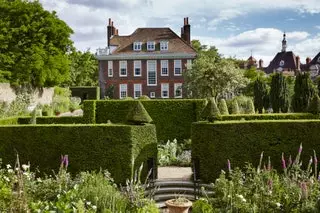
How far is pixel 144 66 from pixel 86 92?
25.7 ft

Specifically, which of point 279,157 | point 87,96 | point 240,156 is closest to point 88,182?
point 240,156

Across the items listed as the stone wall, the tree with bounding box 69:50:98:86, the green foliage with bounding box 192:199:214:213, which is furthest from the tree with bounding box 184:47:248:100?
the tree with bounding box 69:50:98:86

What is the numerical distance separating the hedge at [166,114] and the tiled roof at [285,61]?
2113 inches

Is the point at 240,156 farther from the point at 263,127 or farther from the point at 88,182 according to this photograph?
the point at 88,182

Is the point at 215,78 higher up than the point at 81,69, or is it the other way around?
the point at 81,69

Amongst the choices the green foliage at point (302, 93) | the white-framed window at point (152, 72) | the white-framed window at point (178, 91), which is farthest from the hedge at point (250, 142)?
the white-framed window at point (152, 72)

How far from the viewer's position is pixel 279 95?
2902 centimetres

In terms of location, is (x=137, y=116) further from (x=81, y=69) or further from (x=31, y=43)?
(x=81, y=69)

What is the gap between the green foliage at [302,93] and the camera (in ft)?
86.4

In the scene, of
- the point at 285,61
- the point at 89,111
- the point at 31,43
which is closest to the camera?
the point at 89,111

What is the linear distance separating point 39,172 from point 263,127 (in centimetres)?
707

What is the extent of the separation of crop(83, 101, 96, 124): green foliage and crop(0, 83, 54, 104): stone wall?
36.5 ft

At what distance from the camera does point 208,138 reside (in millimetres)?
12594

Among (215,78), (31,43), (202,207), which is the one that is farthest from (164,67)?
(202,207)
